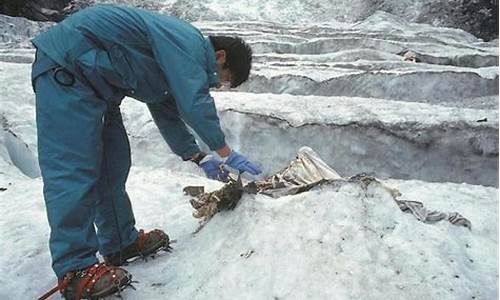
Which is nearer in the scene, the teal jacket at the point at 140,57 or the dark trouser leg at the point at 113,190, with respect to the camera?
the teal jacket at the point at 140,57

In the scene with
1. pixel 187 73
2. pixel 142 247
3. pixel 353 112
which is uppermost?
pixel 187 73

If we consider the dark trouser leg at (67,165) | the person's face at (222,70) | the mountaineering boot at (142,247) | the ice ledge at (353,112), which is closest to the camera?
the dark trouser leg at (67,165)

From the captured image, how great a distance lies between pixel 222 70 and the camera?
89.7 inches

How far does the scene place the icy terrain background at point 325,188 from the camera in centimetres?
209

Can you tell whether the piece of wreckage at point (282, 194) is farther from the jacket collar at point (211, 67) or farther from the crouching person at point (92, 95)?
the jacket collar at point (211, 67)

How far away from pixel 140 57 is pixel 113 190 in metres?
0.54

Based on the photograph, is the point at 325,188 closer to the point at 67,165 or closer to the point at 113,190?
the point at 113,190

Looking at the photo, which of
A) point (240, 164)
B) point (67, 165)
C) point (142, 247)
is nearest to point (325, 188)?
Result: point (240, 164)

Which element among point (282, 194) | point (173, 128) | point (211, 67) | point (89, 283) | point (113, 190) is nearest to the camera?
point (89, 283)

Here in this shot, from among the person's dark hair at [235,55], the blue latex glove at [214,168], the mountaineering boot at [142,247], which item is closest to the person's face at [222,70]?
the person's dark hair at [235,55]

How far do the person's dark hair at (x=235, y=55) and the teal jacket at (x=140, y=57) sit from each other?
0.15 meters

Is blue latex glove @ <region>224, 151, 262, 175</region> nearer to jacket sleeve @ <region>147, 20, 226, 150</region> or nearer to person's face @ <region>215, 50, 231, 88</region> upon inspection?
jacket sleeve @ <region>147, 20, 226, 150</region>

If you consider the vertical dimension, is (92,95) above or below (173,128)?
above

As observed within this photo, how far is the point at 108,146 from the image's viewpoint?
2.23 meters
